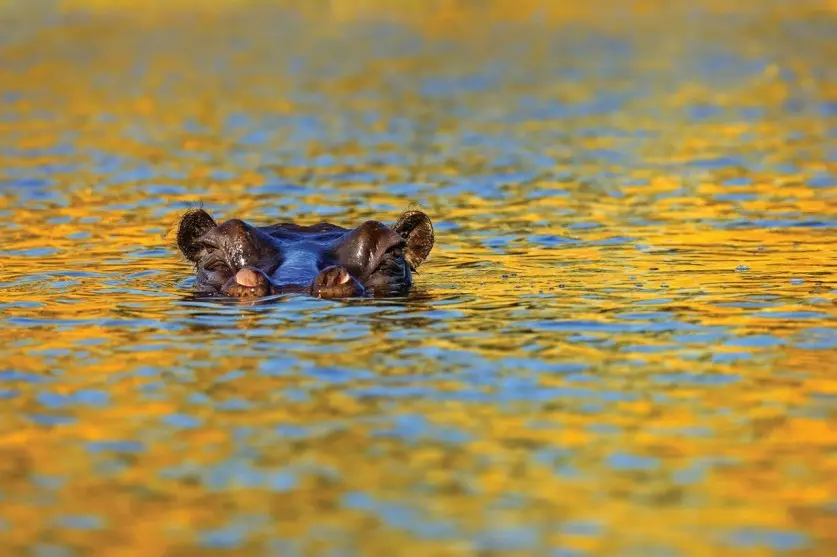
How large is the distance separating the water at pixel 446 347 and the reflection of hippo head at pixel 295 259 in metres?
0.25

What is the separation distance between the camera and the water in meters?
6.57

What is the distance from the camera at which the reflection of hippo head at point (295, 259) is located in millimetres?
11250

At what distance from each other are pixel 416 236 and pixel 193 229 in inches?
67.2

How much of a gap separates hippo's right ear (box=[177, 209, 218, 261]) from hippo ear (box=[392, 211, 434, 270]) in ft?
4.77

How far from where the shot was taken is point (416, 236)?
12.7 meters

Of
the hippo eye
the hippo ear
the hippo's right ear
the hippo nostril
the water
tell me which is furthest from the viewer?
the hippo ear

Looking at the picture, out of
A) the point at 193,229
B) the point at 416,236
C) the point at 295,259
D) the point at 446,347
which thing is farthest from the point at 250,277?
the point at 446,347

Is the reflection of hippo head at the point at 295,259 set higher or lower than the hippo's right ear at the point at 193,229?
lower

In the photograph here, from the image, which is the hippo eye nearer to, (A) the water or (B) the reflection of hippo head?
(B) the reflection of hippo head

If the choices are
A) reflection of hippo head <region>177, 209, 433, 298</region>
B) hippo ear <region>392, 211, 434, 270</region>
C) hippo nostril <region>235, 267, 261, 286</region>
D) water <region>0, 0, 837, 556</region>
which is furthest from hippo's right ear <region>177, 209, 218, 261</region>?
hippo ear <region>392, 211, 434, 270</region>

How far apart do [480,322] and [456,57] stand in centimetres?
3073

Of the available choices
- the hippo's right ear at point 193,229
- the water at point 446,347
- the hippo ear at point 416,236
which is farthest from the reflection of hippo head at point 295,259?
the water at point 446,347

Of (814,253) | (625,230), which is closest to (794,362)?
(814,253)

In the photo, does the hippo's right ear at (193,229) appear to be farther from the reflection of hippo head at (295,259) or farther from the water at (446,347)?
the water at (446,347)
